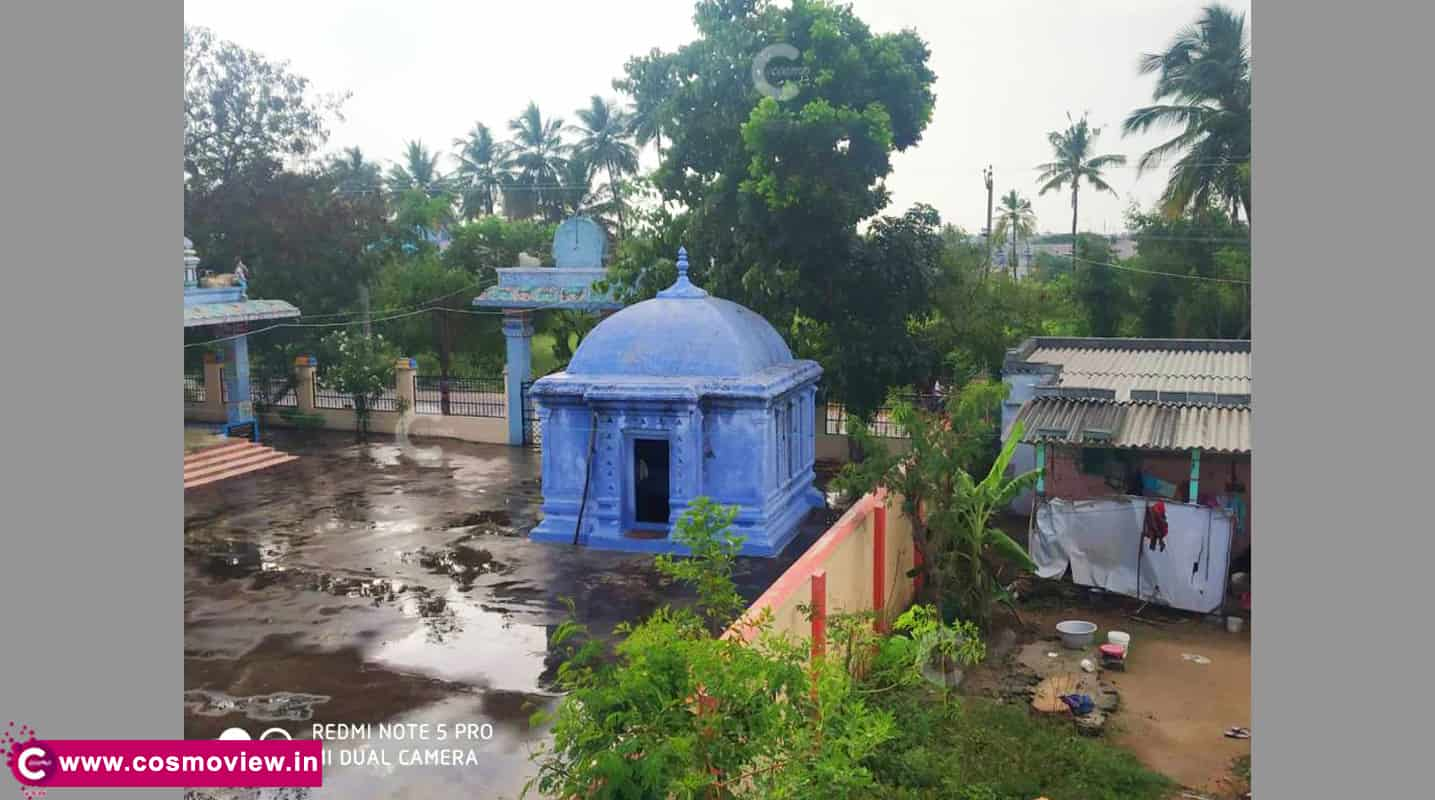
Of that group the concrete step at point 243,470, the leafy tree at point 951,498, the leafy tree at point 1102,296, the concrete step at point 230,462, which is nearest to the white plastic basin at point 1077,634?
the leafy tree at point 951,498

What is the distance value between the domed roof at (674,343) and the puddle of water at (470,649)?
437 cm

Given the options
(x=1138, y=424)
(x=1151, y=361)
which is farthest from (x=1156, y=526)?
(x=1151, y=361)

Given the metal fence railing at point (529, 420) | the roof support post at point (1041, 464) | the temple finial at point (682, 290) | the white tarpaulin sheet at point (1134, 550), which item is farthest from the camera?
the metal fence railing at point (529, 420)

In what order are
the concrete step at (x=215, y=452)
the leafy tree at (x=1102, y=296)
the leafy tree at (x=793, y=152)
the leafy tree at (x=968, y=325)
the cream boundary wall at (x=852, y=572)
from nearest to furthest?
the cream boundary wall at (x=852, y=572), the leafy tree at (x=793, y=152), the leafy tree at (x=968, y=325), the concrete step at (x=215, y=452), the leafy tree at (x=1102, y=296)

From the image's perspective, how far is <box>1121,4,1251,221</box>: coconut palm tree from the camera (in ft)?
82.7

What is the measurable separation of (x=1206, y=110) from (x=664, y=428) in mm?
17133

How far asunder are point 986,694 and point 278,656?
6.92 meters

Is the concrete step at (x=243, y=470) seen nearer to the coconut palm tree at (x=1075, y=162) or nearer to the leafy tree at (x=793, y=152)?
the leafy tree at (x=793, y=152)

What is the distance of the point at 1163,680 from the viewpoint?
10.3 m

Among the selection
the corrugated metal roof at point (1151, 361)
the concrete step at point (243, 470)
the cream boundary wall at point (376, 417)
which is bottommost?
the concrete step at point (243, 470)

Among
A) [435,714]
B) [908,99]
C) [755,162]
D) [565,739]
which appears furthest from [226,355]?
[565,739]

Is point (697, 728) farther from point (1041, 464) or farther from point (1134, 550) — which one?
point (1041, 464)

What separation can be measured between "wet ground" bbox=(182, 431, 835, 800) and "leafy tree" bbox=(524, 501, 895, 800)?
7.13ft

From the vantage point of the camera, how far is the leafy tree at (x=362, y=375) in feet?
84.4
